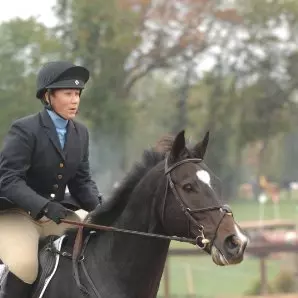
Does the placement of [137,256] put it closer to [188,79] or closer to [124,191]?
[124,191]

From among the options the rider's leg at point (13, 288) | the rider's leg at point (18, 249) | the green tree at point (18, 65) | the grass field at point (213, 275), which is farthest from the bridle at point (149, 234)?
the green tree at point (18, 65)

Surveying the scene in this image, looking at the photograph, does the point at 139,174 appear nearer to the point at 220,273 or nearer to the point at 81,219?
the point at 81,219

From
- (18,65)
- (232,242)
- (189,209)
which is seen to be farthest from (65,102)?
(18,65)

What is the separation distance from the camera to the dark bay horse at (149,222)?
396cm

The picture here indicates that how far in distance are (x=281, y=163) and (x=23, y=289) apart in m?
49.1

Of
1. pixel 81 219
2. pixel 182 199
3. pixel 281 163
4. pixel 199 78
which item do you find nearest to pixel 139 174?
pixel 182 199

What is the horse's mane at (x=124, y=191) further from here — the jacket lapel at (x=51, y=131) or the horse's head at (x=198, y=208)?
the jacket lapel at (x=51, y=131)

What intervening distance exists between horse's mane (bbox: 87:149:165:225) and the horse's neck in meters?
0.07

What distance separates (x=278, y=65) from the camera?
4197cm

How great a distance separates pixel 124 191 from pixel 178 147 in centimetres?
48

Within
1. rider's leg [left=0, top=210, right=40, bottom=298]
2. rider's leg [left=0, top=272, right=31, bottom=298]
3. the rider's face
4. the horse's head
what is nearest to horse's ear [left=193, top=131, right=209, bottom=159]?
the horse's head

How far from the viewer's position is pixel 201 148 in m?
4.23

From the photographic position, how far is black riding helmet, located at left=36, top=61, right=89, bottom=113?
459 centimetres

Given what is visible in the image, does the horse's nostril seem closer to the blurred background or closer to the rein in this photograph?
the rein
